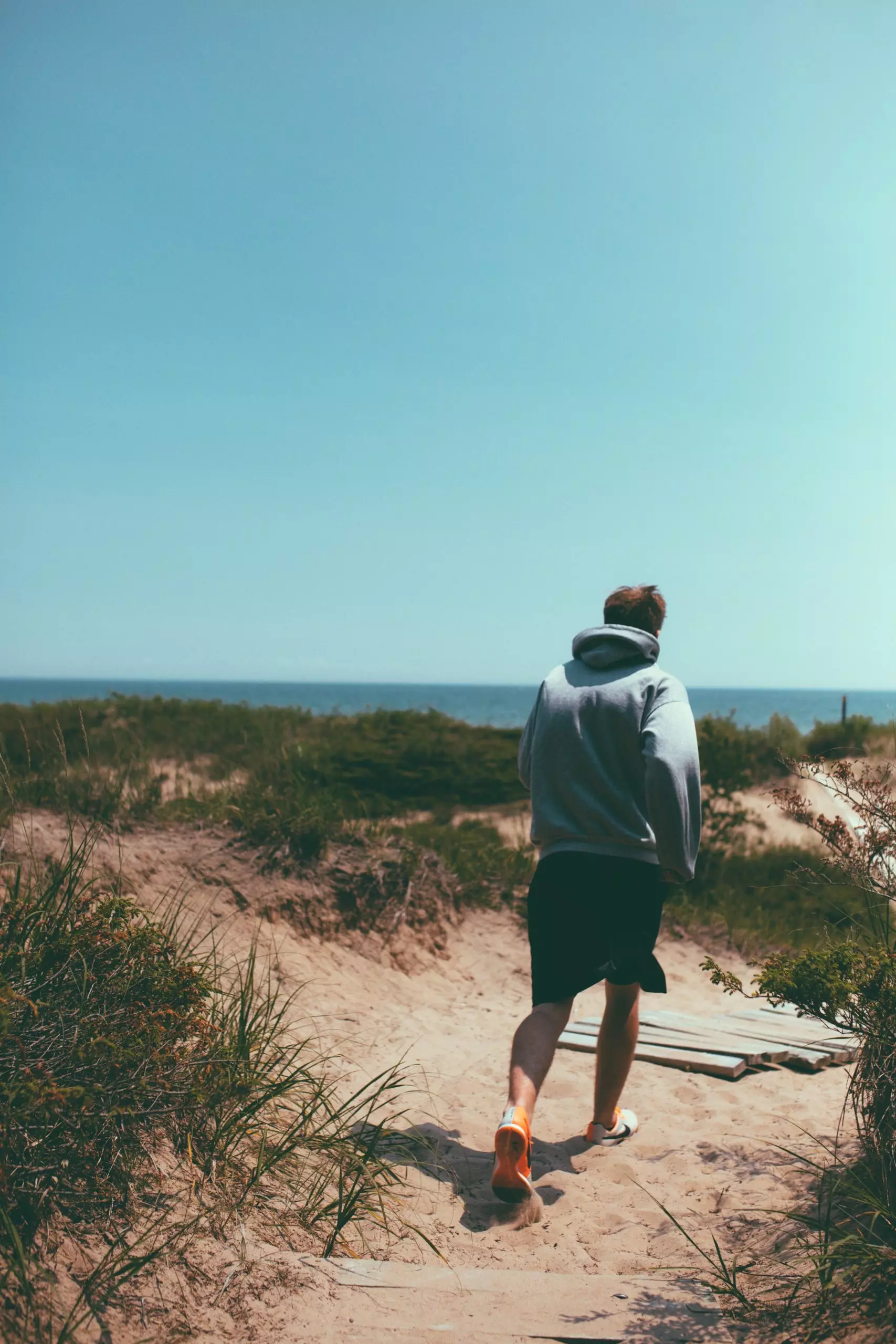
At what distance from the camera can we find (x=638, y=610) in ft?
12.4

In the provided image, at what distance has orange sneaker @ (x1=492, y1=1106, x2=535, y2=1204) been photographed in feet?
10.3

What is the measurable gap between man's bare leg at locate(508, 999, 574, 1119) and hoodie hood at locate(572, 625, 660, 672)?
4.19 ft

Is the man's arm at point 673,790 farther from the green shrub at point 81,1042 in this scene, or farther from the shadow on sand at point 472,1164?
the green shrub at point 81,1042

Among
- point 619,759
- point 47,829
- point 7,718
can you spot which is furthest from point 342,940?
point 7,718

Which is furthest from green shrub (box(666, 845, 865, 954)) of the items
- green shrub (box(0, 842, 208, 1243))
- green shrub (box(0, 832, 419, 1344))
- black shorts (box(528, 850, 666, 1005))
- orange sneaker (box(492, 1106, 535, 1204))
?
green shrub (box(0, 842, 208, 1243))

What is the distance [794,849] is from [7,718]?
925 cm

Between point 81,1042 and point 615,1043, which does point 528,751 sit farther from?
point 81,1042

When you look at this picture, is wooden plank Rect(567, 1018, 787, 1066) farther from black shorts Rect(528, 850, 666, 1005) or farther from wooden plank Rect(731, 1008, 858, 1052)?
black shorts Rect(528, 850, 666, 1005)

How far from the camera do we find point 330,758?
936cm

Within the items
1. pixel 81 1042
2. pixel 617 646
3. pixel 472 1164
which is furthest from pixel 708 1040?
pixel 81 1042

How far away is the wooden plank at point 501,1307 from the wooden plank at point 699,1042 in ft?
6.16

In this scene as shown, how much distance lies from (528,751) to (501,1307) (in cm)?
183

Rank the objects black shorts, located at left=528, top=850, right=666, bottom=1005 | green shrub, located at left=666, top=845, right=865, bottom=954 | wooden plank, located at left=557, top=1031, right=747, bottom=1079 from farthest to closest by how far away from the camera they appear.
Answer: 1. green shrub, located at left=666, top=845, right=865, bottom=954
2. wooden plank, located at left=557, top=1031, right=747, bottom=1079
3. black shorts, located at left=528, top=850, right=666, bottom=1005

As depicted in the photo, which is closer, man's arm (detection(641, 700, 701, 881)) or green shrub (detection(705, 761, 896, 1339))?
green shrub (detection(705, 761, 896, 1339))
